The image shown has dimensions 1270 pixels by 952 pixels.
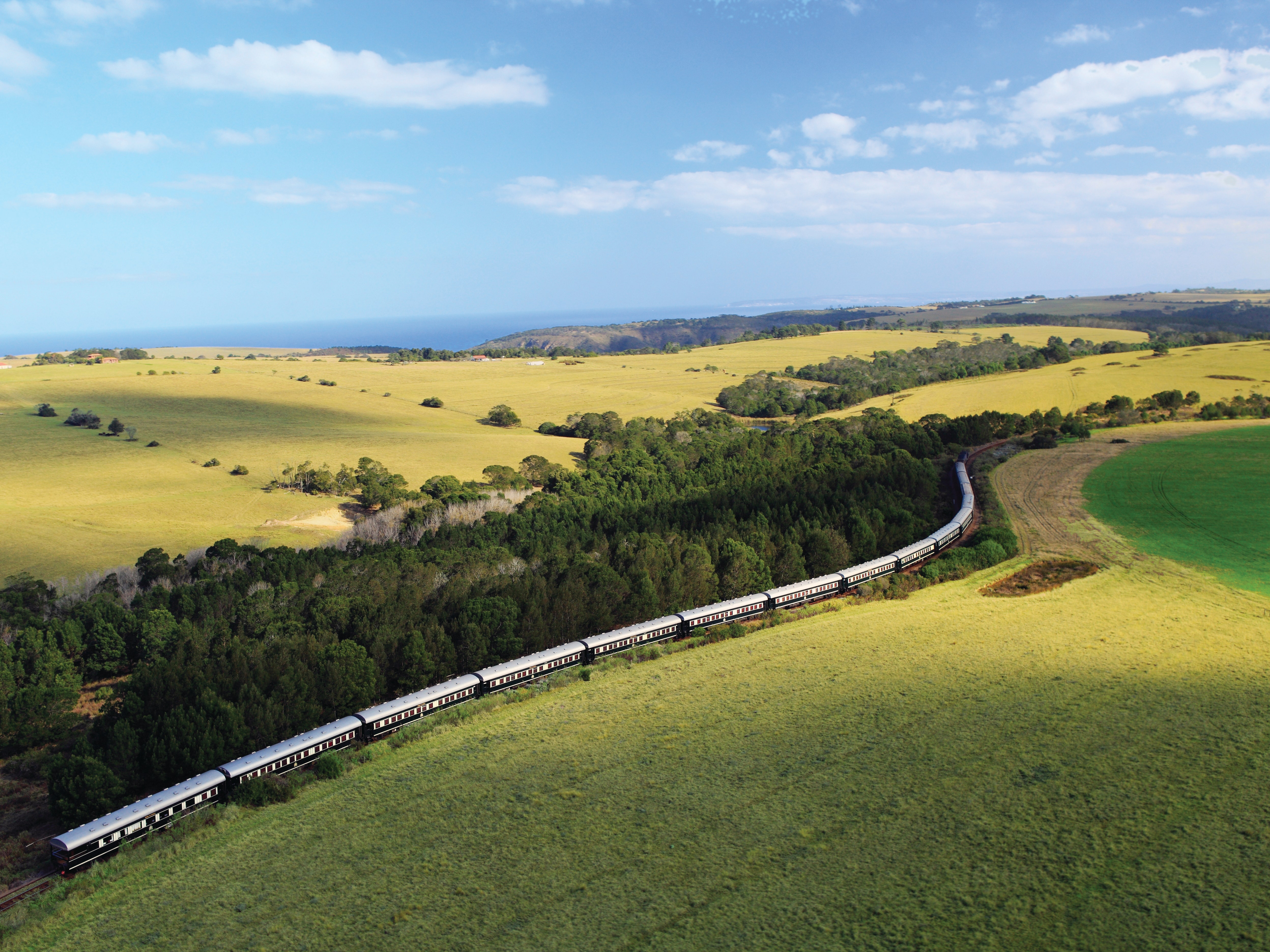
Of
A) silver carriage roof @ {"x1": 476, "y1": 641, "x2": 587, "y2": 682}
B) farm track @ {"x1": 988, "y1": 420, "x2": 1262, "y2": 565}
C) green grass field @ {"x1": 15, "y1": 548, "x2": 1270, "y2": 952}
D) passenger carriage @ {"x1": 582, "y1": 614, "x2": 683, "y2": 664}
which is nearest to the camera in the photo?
green grass field @ {"x1": 15, "y1": 548, "x2": 1270, "y2": 952}

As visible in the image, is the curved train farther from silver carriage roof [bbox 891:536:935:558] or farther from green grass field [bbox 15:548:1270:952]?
green grass field [bbox 15:548:1270:952]

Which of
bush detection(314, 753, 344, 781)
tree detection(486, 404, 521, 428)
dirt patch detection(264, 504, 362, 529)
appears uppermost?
tree detection(486, 404, 521, 428)

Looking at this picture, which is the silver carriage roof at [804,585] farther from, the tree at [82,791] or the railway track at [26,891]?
the railway track at [26,891]

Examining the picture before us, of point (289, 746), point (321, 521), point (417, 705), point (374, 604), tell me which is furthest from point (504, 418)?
point (289, 746)

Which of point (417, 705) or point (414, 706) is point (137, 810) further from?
point (417, 705)

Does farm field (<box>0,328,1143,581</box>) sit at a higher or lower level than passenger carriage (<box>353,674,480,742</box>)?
higher

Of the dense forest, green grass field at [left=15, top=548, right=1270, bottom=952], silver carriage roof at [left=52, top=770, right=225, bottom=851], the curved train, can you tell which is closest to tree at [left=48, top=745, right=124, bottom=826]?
the dense forest

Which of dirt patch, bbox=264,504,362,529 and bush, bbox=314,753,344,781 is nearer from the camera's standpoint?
bush, bbox=314,753,344,781

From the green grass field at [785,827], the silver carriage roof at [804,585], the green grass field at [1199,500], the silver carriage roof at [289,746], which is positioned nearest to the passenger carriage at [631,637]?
the green grass field at [785,827]

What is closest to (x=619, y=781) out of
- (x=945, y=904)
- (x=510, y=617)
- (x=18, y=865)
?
(x=945, y=904)
